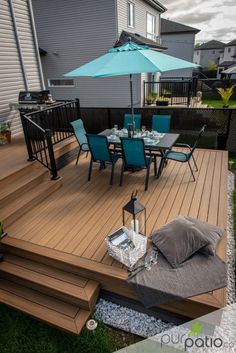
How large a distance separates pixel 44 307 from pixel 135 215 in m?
1.44

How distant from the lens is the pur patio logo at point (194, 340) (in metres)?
2.19

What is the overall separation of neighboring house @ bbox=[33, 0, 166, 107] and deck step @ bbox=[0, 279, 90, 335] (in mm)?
8714

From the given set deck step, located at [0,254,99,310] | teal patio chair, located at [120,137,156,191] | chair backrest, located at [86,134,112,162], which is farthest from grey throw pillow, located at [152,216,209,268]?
chair backrest, located at [86,134,112,162]

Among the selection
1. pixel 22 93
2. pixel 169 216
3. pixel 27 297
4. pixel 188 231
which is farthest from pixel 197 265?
pixel 22 93

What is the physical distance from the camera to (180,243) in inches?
103

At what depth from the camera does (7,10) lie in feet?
17.1

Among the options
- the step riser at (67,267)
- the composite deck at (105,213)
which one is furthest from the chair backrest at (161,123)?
the step riser at (67,267)

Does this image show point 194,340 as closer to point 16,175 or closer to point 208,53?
point 16,175

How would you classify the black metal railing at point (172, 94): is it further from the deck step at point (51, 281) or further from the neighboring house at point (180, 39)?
the neighboring house at point (180, 39)

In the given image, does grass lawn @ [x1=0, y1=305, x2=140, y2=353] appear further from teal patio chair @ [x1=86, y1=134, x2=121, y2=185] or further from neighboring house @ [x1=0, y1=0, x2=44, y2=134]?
neighboring house @ [x1=0, y1=0, x2=44, y2=134]

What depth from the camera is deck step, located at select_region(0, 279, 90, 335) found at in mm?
2352

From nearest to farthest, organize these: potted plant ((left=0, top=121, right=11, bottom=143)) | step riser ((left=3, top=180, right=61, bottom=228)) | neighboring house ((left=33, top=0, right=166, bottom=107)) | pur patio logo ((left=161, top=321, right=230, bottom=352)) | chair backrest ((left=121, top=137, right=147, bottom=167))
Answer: pur patio logo ((left=161, top=321, right=230, bottom=352)) → step riser ((left=3, top=180, right=61, bottom=228)) → chair backrest ((left=121, top=137, right=147, bottom=167)) → potted plant ((left=0, top=121, right=11, bottom=143)) → neighboring house ((left=33, top=0, right=166, bottom=107))

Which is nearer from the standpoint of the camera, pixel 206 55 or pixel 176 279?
pixel 176 279

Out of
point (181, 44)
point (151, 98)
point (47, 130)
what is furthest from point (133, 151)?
point (181, 44)
